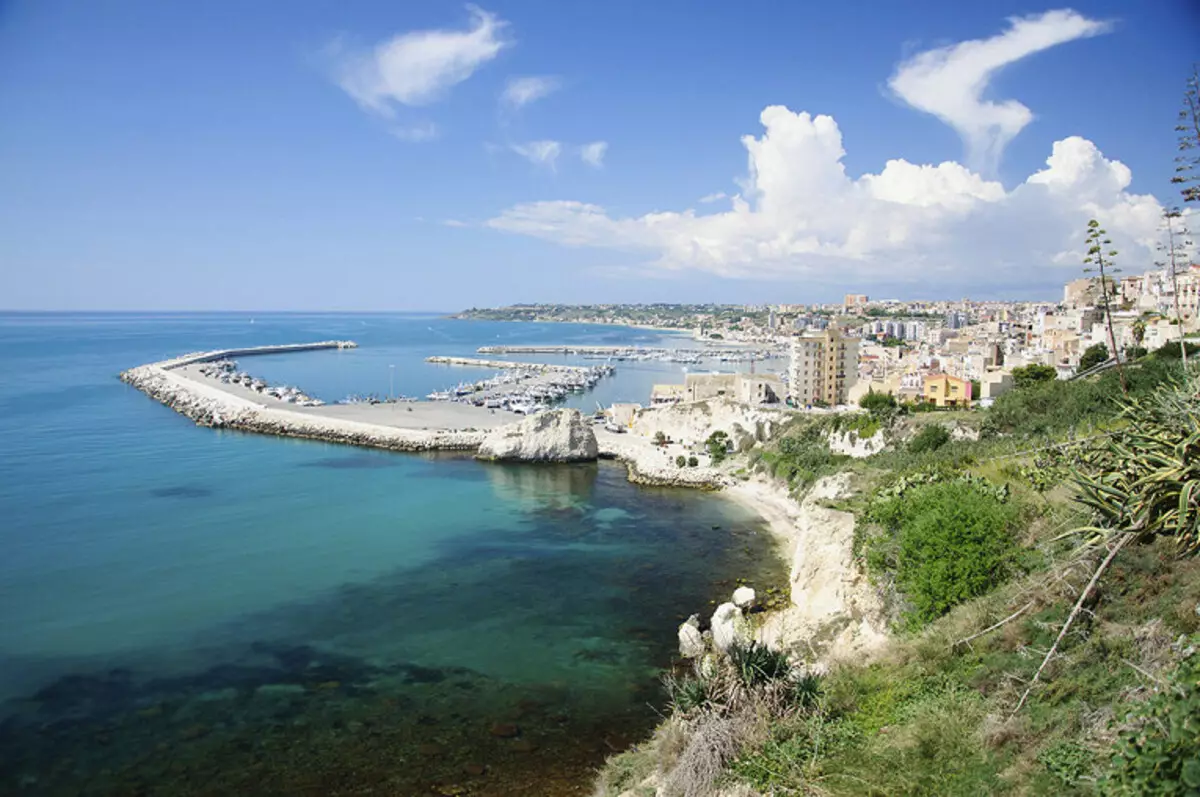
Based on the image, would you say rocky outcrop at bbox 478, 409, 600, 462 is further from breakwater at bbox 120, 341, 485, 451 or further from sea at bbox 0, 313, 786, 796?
breakwater at bbox 120, 341, 485, 451

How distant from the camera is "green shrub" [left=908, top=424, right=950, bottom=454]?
987 inches

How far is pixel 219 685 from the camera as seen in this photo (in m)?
14.6

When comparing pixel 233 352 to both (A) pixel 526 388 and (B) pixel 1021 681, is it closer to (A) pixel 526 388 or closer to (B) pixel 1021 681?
(A) pixel 526 388

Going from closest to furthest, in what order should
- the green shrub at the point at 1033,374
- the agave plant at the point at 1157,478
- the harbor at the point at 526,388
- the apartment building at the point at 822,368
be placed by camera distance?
the agave plant at the point at 1157,478
the green shrub at the point at 1033,374
the apartment building at the point at 822,368
the harbor at the point at 526,388

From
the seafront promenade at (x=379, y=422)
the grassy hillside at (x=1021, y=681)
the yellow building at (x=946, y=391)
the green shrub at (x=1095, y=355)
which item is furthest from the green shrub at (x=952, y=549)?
the yellow building at (x=946, y=391)

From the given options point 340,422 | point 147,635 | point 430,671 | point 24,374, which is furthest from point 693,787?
point 24,374

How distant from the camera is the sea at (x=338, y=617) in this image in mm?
12211

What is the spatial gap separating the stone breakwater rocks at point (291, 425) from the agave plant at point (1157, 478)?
128 ft

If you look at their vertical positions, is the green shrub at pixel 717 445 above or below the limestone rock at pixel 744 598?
above

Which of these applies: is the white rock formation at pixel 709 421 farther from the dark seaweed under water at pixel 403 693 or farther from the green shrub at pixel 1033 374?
the dark seaweed under water at pixel 403 693

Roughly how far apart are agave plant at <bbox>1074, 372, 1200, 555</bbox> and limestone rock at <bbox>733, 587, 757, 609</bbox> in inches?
453

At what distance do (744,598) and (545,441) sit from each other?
75.8ft

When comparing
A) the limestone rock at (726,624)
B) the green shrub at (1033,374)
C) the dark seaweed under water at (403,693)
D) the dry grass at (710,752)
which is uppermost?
the green shrub at (1033,374)

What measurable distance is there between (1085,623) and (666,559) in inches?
628
